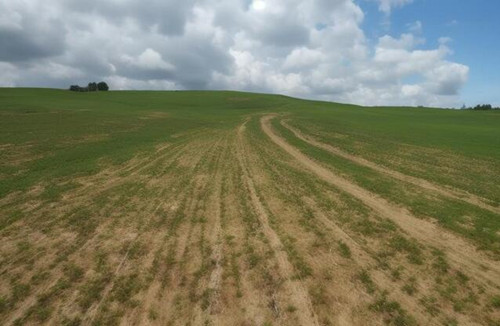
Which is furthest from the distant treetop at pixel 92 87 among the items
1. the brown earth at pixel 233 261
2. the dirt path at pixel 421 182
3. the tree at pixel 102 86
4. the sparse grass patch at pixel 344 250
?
the sparse grass patch at pixel 344 250

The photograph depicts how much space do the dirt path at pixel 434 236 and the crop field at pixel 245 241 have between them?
0.06 metres

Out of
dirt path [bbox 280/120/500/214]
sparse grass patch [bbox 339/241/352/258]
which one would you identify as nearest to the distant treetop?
dirt path [bbox 280/120/500/214]

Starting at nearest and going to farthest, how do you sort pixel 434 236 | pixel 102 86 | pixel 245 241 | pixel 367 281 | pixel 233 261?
1. pixel 367 281
2. pixel 233 261
3. pixel 245 241
4. pixel 434 236
5. pixel 102 86

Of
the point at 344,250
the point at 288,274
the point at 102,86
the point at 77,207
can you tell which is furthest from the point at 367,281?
the point at 102,86

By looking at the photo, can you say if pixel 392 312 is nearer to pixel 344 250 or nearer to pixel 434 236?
pixel 344 250

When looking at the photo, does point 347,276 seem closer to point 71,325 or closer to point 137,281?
point 137,281

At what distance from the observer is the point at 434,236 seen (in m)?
12.9

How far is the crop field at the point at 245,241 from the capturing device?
8.62 metres

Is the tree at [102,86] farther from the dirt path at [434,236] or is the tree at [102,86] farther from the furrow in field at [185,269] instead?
the furrow in field at [185,269]

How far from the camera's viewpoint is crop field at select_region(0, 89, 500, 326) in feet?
28.3

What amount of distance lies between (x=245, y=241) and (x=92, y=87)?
417ft

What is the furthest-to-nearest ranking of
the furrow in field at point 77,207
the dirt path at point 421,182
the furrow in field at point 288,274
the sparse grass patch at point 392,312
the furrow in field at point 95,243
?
the dirt path at point 421,182 < the furrow in field at point 77,207 < the furrow in field at point 95,243 < the furrow in field at point 288,274 < the sparse grass patch at point 392,312

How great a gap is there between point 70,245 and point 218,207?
6.02 meters

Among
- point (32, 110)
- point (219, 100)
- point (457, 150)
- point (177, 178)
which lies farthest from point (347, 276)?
point (219, 100)
